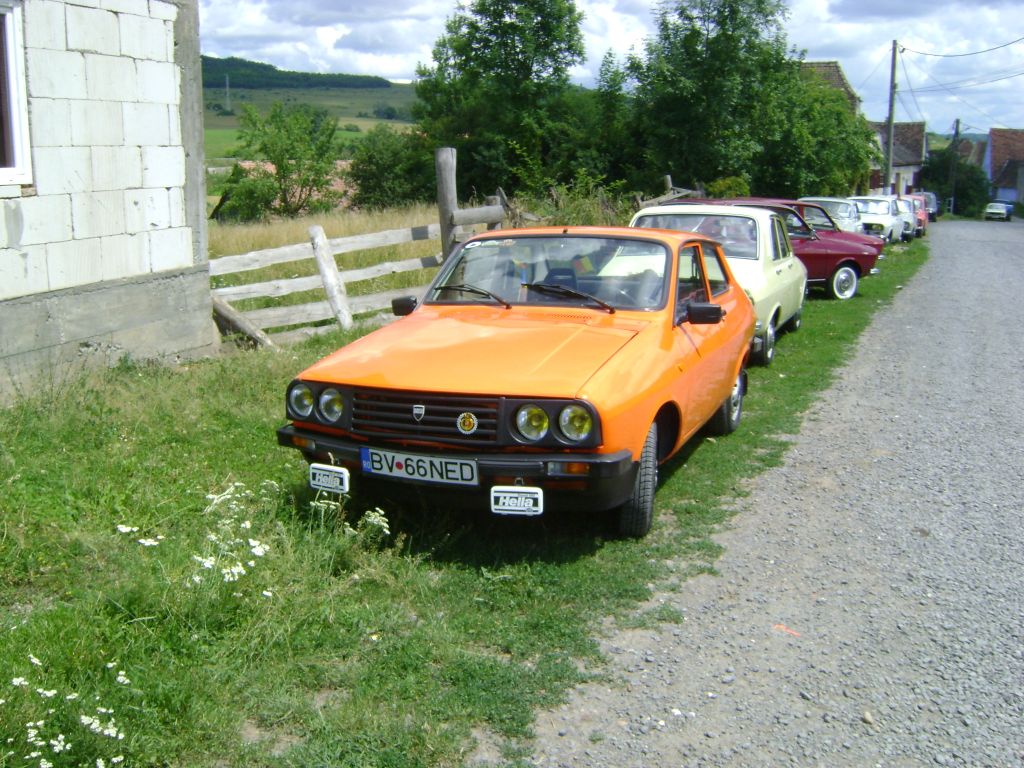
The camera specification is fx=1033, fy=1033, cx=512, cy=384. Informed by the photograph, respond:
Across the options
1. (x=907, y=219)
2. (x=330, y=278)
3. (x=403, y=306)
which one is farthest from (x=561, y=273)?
(x=907, y=219)

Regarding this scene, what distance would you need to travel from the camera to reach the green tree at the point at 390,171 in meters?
34.2

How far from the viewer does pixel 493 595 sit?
15.6 feet

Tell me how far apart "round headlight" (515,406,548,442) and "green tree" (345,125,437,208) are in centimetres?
2982

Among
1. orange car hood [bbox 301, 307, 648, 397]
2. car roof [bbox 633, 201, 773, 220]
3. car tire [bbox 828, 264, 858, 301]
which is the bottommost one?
car tire [bbox 828, 264, 858, 301]

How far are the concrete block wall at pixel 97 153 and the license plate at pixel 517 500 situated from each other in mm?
4798

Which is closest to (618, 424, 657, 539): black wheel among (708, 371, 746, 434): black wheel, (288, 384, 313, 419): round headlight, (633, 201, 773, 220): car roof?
(288, 384, 313, 419): round headlight

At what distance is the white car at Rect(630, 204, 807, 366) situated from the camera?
10.6m

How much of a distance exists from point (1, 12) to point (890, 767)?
7639mm

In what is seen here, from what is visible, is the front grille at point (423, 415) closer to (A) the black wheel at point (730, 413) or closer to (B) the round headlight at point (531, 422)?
(B) the round headlight at point (531, 422)

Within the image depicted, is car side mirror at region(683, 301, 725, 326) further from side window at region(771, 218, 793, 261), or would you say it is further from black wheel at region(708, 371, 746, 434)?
side window at region(771, 218, 793, 261)

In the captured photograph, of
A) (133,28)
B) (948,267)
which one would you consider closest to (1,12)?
(133,28)

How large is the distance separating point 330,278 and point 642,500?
6404mm

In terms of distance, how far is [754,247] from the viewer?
11086mm

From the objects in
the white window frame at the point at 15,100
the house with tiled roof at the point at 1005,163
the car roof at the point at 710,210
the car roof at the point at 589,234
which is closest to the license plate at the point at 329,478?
the car roof at the point at 589,234
